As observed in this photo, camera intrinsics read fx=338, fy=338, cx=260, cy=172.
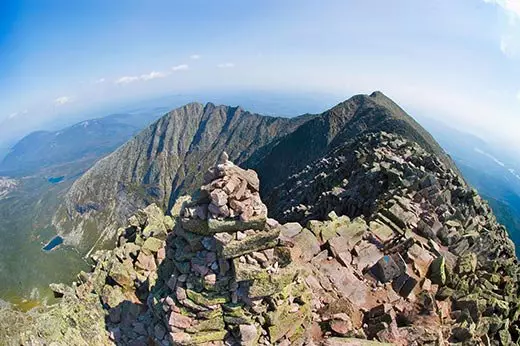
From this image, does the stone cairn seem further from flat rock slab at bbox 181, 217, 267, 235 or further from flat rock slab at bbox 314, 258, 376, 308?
flat rock slab at bbox 314, 258, 376, 308

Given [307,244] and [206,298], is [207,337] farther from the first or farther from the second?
[307,244]

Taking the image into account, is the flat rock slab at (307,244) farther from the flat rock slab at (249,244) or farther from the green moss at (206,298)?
the green moss at (206,298)

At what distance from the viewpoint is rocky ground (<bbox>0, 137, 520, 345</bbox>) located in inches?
714

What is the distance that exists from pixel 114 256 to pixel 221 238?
15.9 meters

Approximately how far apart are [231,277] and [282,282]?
281 cm

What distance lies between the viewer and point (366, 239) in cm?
3372

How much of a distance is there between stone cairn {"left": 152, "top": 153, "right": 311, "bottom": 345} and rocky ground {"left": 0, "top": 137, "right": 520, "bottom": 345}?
66 mm

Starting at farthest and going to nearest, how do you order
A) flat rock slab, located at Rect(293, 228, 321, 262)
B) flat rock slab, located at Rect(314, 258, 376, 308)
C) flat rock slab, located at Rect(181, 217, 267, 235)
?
1. flat rock slab, located at Rect(293, 228, 321, 262)
2. flat rock slab, located at Rect(314, 258, 376, 308)
3. flat rock slab, located at Rect(181, 217, 267, 235)

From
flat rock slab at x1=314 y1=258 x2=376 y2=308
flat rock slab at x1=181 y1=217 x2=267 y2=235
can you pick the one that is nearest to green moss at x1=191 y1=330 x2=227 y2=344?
flat rock slab at x1=181 y1=217 x2=267 y2=235

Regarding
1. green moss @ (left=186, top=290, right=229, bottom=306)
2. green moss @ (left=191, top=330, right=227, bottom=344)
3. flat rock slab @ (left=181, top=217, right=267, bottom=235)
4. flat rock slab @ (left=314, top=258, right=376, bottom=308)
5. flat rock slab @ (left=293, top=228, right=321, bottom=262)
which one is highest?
flat rock slab @ (left=181, top=217, right=267, bottom=235)

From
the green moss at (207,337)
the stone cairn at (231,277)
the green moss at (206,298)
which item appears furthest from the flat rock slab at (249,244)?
the green moss at (207,337)

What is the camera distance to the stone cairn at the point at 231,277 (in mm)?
17875

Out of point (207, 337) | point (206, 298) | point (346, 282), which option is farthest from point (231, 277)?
point (346, 282)

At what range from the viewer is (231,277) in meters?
18.0
